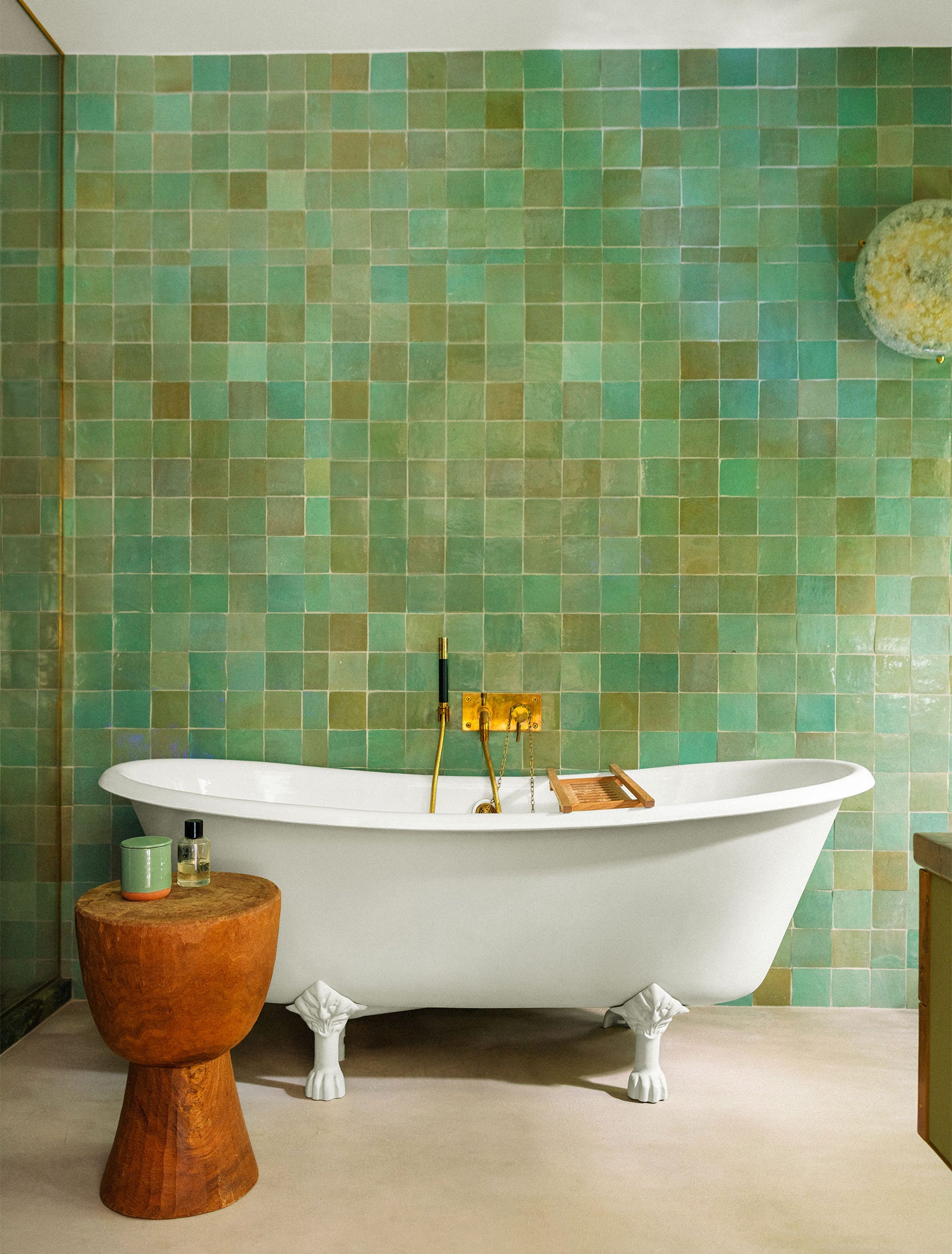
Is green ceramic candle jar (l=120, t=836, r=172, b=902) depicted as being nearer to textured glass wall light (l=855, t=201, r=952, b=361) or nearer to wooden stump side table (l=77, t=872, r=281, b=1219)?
wooden stump side table (l=77, t=872, r=281, b=1219)

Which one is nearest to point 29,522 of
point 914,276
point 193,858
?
point 193,858

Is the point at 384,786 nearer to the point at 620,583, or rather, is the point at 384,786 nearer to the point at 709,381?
the point at 620,583

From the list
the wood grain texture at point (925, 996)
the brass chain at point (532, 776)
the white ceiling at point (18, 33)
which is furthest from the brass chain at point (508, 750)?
the white ceiling at point (18, 33)

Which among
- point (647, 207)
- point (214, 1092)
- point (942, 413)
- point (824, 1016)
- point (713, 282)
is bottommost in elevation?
point (824, 1016)

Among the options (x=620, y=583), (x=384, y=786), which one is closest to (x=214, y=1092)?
(x=384, y=786)

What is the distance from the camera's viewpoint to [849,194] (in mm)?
2674

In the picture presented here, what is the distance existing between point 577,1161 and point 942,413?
223 cm

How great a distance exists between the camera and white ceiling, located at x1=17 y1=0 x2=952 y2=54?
8.08 ft

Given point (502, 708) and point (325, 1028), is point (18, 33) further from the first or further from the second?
point (325, 1028)

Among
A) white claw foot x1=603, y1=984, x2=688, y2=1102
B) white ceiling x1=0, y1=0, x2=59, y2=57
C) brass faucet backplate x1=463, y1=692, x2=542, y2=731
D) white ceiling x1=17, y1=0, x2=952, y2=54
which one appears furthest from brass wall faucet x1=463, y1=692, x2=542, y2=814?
white ceiling x1=0, y1=0, x2=59, y2=57

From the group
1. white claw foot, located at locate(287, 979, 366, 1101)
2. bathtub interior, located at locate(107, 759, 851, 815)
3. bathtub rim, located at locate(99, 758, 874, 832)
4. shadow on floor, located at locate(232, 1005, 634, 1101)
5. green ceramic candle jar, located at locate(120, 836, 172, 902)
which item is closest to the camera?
green ceramic candle jar, located at locate(120, 836, 172, 902)

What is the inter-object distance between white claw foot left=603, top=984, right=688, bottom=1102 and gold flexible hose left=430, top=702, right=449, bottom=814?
2.48 feet

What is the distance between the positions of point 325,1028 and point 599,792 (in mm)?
920

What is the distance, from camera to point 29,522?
2602 millimetres
